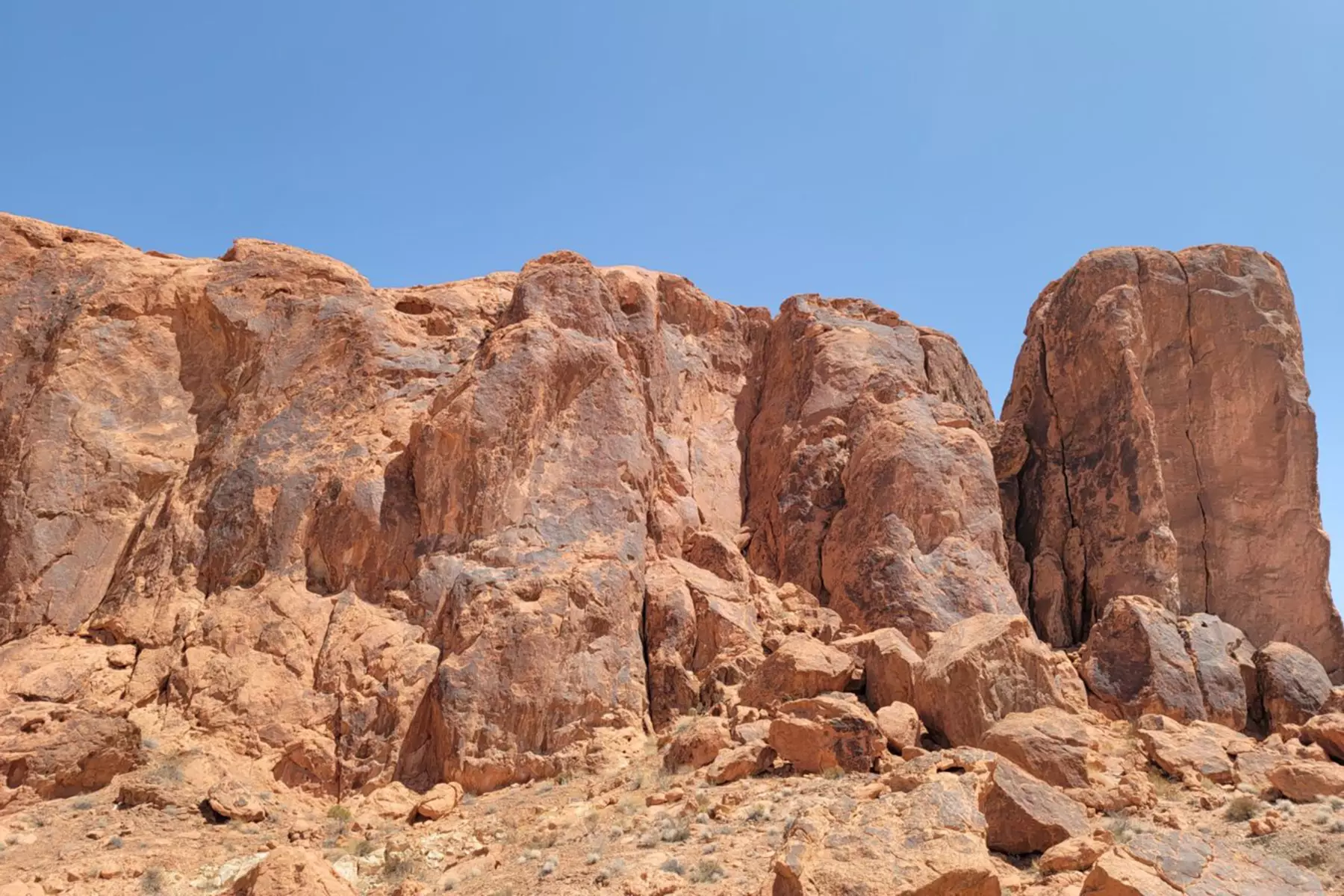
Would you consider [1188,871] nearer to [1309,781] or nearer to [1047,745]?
[1047,745]

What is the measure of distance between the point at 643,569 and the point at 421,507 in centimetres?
400

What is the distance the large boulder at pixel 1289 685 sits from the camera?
18734 mm

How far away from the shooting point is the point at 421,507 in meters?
17.3

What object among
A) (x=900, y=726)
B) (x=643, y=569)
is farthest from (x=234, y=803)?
(x=900, y=726)

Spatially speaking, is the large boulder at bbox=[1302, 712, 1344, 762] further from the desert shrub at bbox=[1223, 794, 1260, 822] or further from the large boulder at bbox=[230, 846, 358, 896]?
the large boulder at bbox=[230, 846, 358, 896]

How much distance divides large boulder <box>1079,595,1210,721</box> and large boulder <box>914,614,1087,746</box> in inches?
111

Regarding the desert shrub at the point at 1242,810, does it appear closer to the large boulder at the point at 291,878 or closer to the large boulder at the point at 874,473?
the large boulder at the point at 874,473

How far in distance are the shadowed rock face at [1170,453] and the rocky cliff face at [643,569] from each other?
10 cm

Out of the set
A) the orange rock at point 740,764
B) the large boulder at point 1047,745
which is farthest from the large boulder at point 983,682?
the orange rock at point 740,764

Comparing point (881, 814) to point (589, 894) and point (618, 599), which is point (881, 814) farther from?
point (618, 599)

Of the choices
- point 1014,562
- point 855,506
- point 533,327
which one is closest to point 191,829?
point 533,327

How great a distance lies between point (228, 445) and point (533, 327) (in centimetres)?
590

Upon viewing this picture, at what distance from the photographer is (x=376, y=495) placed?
56.7ft

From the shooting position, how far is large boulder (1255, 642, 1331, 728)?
1873cm
